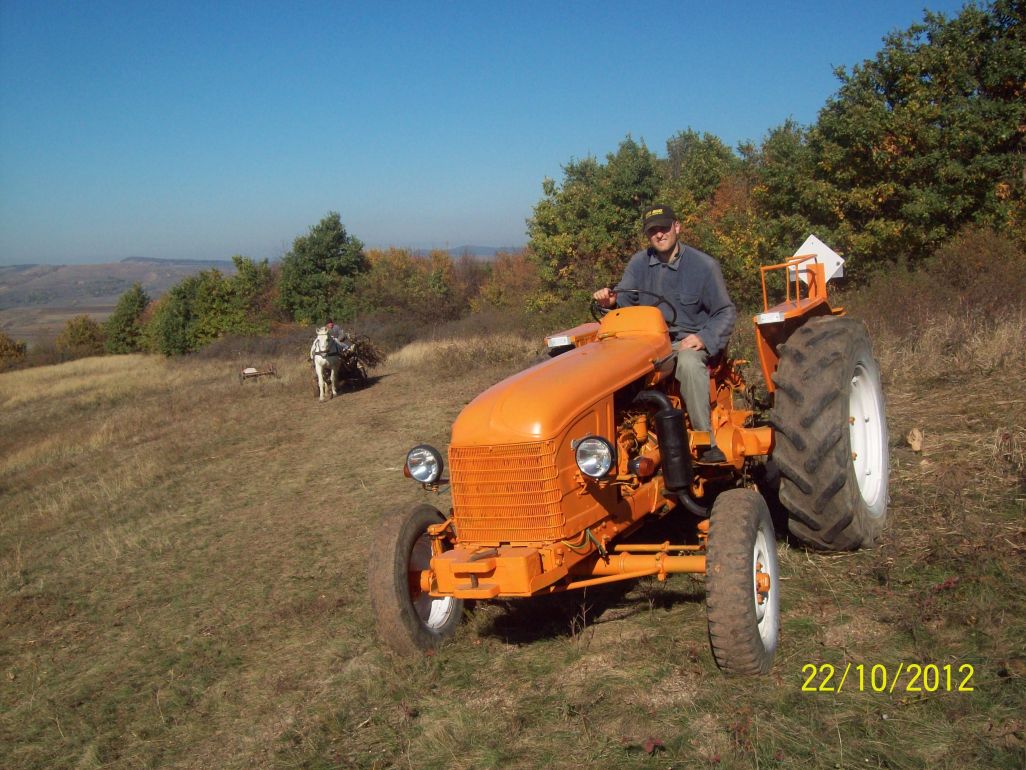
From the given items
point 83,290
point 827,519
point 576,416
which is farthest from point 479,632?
point 83,290

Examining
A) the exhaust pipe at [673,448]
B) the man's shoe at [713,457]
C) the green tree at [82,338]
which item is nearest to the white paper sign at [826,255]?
the man's shoe at [713,457]

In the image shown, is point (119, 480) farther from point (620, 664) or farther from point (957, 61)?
point (957, 61)

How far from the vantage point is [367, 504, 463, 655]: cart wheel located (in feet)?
14.0

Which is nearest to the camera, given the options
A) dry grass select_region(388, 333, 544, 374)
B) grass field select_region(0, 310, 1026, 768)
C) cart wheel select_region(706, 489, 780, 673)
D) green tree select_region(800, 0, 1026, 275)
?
grass field select_region(0, 310, 1026, 768)

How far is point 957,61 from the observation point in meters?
20.4

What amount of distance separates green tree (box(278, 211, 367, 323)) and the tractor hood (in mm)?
40109

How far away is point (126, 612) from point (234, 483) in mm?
4329

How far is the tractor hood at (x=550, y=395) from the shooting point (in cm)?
388

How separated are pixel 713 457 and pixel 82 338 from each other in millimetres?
59965

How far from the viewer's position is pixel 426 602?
4.64 meters

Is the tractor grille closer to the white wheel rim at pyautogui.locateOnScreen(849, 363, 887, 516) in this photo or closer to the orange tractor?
the orange tractor

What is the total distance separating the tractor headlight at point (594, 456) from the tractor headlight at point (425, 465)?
0.86 metres

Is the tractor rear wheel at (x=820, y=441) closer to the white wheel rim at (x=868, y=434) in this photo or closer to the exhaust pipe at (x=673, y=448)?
the white wheel rim at (x=868, y=434)
